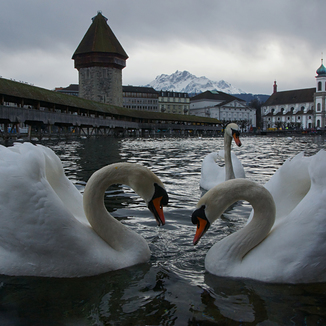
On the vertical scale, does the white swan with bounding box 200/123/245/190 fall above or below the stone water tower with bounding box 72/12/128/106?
below

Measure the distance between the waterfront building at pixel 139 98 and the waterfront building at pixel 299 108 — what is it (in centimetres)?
3672

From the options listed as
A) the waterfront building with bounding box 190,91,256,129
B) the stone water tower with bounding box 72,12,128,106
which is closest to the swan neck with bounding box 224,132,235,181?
the stone water tower with bounding box 72,12,128,106

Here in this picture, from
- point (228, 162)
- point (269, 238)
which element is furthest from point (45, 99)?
point (269, 238)

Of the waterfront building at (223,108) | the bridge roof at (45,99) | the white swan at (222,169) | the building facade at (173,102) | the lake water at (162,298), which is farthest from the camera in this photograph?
the building facade at (173,102)

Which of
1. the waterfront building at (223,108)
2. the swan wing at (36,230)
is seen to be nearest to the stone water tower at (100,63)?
the swan wing at (36,230)

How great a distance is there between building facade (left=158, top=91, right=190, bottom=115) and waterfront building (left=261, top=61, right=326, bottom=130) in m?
26.6

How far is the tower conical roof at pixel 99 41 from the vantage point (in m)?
55.6

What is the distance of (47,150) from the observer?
3.66 m

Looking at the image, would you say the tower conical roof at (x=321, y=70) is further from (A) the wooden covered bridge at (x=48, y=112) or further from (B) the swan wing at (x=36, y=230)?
(B) the swan wing at (x=36, y=230)

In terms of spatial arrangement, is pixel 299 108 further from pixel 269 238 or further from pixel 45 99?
pixel 269 238

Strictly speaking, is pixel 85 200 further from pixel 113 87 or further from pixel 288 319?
pixel 113 87

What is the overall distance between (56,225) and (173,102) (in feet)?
371

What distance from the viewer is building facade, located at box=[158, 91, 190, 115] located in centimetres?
11219

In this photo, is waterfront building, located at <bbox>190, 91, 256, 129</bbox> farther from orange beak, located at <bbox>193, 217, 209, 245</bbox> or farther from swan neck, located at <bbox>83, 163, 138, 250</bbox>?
orange beak, located at <bbox>193, 217, 209, 245</bbox>
